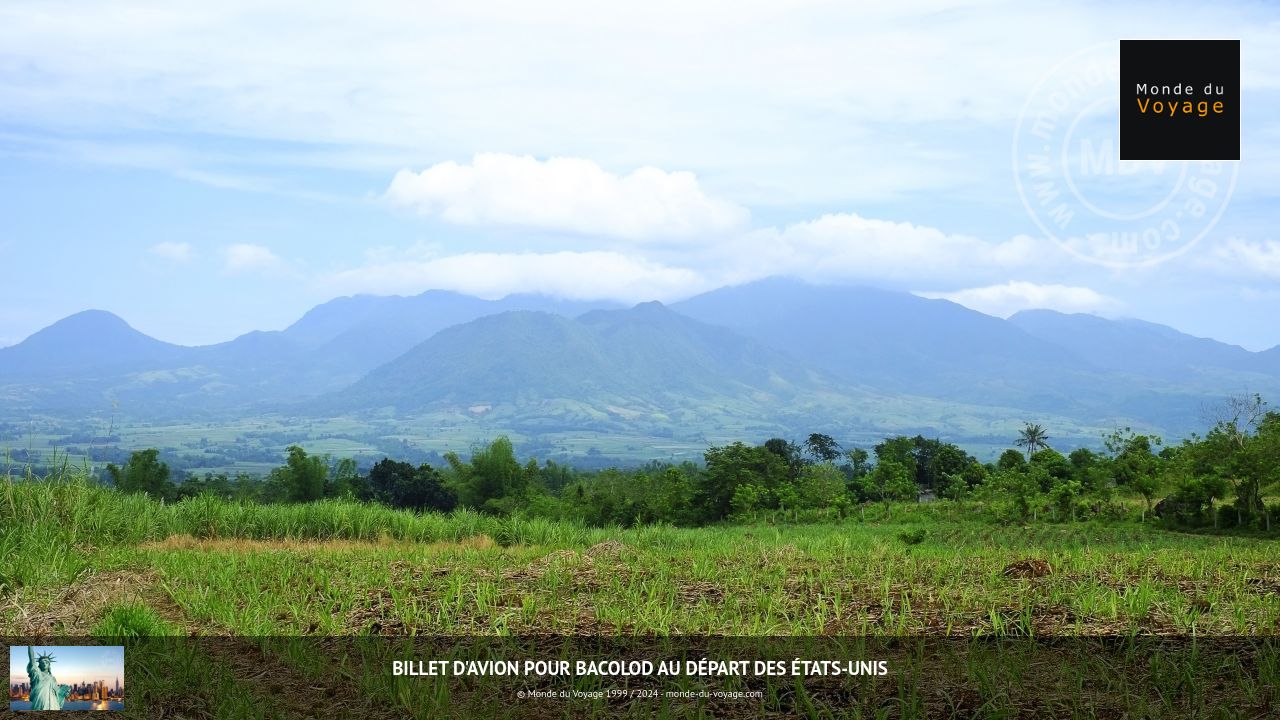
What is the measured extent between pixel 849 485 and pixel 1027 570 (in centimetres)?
3463

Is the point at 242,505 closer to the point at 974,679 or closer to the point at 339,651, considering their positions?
the point at 339,651

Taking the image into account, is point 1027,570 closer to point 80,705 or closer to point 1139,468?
point 80,705

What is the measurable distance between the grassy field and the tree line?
1490cm

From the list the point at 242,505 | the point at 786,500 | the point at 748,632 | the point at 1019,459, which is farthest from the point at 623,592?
the point at 1019,459

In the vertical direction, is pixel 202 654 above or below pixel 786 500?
above

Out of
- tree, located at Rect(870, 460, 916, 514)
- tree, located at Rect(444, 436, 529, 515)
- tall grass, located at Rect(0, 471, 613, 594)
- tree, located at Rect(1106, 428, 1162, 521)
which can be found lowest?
tree, located at Rect(444, 436, 529, 515)

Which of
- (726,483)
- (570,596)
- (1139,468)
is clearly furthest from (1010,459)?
(570,596)

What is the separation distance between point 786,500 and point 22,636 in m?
30.4

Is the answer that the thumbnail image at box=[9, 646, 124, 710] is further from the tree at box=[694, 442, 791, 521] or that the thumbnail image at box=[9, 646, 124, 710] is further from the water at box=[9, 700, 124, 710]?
the tree at box=[694, 442, 791, 521]

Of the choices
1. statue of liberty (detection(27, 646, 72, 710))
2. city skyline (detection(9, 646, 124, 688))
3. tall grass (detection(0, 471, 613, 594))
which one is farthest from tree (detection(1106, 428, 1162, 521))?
statue of liberty (detection(27, 646, 72, 710))

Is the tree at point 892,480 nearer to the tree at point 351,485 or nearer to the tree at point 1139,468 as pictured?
the tree at point 1139,468

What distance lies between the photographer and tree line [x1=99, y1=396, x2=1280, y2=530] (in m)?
27.8

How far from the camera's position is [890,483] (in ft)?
122

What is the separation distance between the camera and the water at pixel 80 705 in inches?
232
